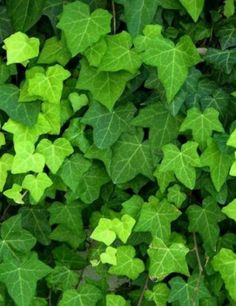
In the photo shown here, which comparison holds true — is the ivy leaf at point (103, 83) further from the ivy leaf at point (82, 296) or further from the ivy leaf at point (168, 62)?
the ivy leaf at point (82, 296)

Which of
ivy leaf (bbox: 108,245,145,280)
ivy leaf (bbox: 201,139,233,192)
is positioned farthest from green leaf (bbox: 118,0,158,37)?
ivy leaf (bbox: 108,245,145,280)

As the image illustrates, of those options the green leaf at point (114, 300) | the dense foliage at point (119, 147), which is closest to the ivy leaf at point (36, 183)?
the dense foliage at point (119, 147)

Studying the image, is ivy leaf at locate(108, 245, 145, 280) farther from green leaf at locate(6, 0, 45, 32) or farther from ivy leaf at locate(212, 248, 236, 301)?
green leaf at locate(6, 0, 45, 32)

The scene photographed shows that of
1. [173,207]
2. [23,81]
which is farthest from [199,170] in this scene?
[23,81]

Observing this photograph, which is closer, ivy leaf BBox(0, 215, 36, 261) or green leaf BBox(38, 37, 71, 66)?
green leaf BBox(38, 37, 71, 66)

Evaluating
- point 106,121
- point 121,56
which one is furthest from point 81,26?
point 106,121

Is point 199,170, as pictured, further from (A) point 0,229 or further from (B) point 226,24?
(A) point 0,229

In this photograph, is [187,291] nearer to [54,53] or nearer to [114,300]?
[114,300]
